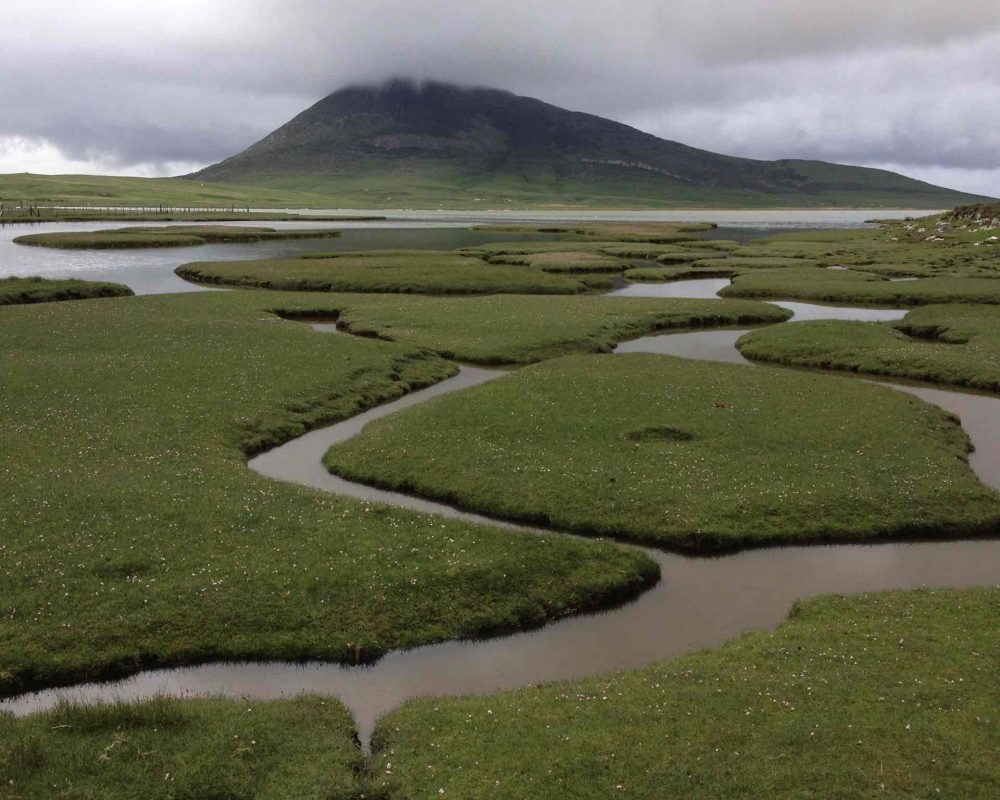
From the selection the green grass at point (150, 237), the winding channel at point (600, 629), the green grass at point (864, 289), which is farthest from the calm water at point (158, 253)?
the winding channel at point (600, 629)

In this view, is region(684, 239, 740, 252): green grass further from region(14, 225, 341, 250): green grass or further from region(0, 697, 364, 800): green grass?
region(0, 697, 364, 800): green grass

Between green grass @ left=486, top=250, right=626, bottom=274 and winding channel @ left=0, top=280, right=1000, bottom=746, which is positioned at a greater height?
green grass @ left=486, top=250, right=626, bottom=274

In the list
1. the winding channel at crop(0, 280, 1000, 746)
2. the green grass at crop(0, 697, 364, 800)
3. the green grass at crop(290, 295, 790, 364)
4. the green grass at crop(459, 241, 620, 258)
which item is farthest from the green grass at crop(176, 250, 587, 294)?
the green grass at crop(0, 697, 364, 800)

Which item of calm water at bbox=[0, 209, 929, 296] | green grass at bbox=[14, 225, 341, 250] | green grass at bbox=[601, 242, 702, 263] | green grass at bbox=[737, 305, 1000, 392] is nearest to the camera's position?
green grass at bbox=[737, 305, 1000, 392]

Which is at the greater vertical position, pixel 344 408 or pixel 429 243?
pixel 429 243

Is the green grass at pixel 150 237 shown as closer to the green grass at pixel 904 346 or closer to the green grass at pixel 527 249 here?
the green grass at pixel 527 249

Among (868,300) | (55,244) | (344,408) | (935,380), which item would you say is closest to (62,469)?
(344,408)

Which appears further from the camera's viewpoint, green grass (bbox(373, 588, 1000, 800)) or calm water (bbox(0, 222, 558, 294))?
calm water (bbox(0, 222, 558, 294))

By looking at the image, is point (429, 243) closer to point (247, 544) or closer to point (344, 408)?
point (344, 408)
